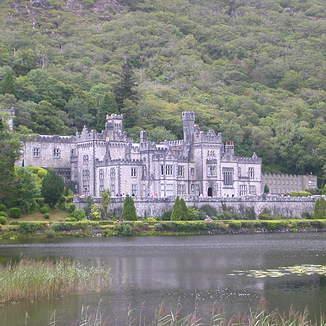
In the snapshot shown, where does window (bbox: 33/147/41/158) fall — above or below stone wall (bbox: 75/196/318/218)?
above

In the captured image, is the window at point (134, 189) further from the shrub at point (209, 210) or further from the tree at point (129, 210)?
the tree at point (129, 210)

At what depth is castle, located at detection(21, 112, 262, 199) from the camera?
118 meters

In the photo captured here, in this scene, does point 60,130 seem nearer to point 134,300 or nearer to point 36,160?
point 36,160

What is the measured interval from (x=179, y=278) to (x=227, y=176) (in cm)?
7000

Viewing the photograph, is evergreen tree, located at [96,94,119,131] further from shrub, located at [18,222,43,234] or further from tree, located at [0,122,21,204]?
shrub, located at [18,222,43,234]

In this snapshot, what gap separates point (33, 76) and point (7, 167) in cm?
5955

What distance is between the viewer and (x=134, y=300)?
47875 millimetres

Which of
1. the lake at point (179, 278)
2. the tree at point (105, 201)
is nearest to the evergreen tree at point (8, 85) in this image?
the tree at point (105, 201)

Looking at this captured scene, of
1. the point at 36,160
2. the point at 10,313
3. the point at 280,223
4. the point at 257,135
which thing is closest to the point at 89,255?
the point at 10,313

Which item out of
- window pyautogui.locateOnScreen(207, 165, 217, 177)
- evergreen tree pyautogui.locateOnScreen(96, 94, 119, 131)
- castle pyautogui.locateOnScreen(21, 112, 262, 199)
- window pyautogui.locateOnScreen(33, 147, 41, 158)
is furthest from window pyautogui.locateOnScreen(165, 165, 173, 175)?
evergreen tree pyautogui.locateOnScreen(96, 94, 119, 131)

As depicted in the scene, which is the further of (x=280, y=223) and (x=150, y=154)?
(x=150, y=154)

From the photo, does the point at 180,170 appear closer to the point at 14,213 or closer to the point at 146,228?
the point at 146,228

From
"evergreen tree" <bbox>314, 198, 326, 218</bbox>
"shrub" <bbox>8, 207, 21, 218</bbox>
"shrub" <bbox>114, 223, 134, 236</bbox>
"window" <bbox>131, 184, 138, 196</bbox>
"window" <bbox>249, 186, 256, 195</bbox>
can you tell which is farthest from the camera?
"window" <bbox>249, 186, 256, 195</bbox>

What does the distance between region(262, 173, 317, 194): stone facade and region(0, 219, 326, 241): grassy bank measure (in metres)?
30.4
